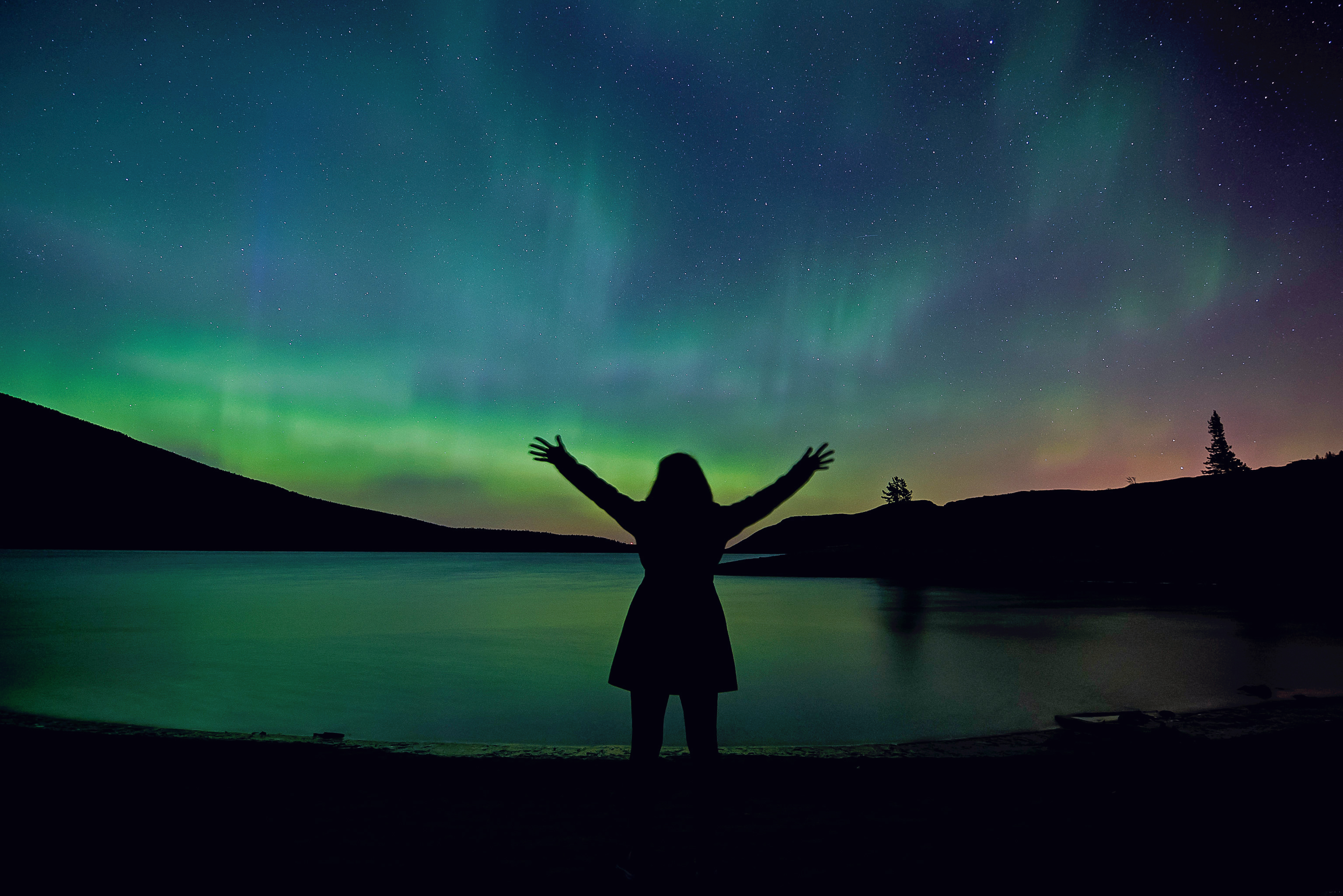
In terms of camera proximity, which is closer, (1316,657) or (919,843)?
(919,843)

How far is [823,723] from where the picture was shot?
46.8 ft

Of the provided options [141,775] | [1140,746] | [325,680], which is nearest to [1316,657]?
[1140,746]

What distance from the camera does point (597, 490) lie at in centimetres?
397

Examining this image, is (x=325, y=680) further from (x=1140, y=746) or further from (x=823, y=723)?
(x=1140, y=746)

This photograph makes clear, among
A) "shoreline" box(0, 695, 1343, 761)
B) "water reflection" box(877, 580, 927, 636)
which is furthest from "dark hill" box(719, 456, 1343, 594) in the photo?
"shoreline" box(0, 695, 1343, 761)

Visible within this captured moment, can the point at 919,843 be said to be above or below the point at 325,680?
above

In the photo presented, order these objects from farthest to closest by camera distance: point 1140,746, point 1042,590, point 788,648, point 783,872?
point 1042,590 < point 788,648 < point 1140,746 < point 783,872

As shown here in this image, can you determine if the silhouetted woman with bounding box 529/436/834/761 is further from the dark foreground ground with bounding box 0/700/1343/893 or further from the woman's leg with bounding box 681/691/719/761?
the dark foreground ground with bounding box 0/700/1343/893

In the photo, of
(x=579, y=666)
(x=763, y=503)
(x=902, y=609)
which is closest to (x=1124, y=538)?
(x=902, y=609)

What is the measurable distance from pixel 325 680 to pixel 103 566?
364 feet

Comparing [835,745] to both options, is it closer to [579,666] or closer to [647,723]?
[647,723]

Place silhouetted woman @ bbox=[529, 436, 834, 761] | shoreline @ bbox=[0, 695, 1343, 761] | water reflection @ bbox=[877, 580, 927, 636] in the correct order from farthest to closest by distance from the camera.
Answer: water reflection @ bbox=[877, 580, 927, 636], shoreline @ bbox=[0, 695, 1343, 761], silhouetted woman @ bbox=[529, 436, 834, 761]

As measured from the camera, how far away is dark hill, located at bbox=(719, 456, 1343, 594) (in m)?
51.0

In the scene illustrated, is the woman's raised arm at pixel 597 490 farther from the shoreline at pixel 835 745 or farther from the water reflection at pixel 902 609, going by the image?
the water reflection at pixel 902 609
